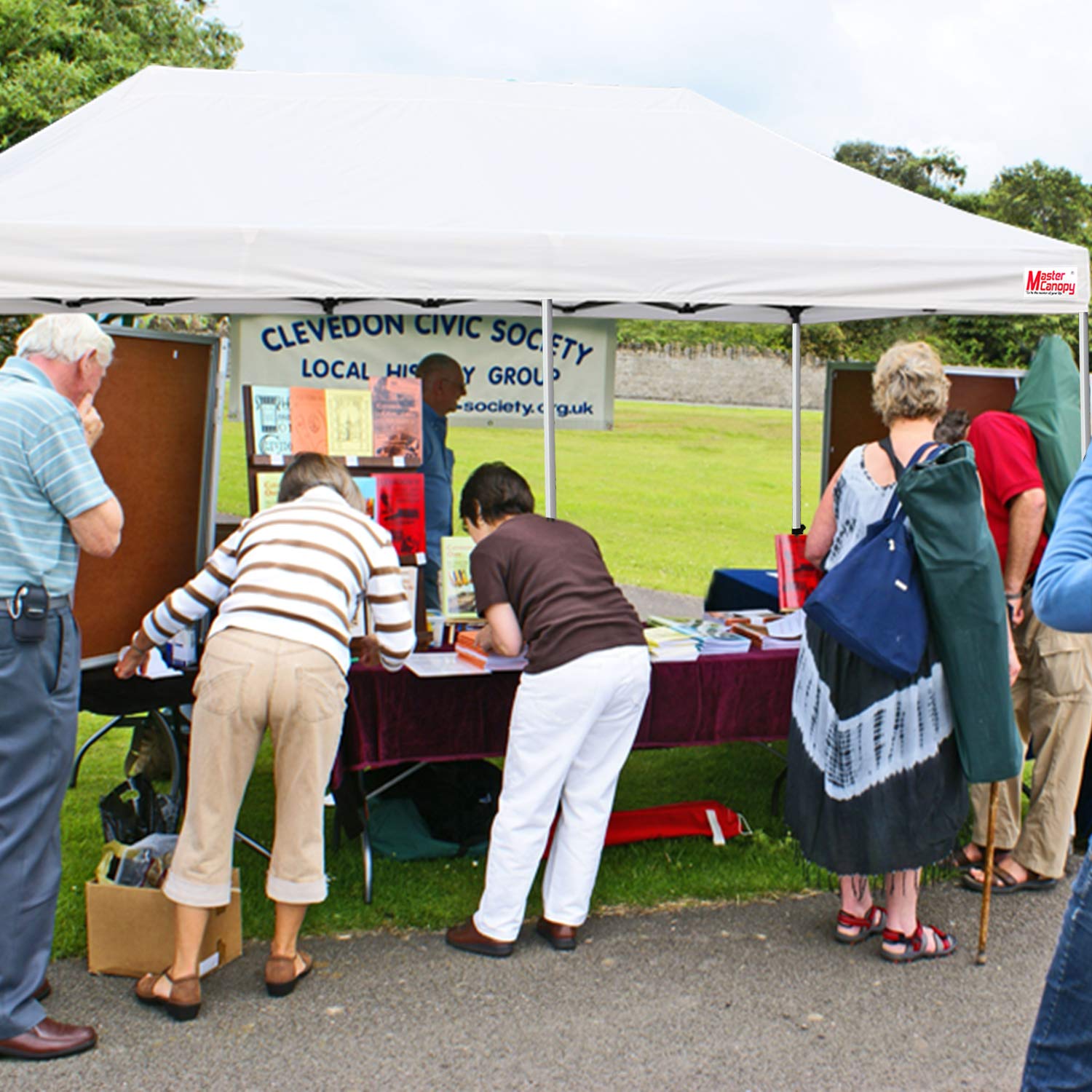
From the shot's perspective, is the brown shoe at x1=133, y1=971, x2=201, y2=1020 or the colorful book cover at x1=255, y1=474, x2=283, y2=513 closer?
the brown shoe at x1=133, y1=971, x2=201, y2=1020

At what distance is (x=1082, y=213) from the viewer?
42719mm

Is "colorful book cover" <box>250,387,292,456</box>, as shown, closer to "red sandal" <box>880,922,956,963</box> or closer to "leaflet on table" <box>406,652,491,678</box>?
"leaflet on table" <box>406,652,491,678</box>

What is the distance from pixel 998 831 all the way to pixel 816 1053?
5.01 ft

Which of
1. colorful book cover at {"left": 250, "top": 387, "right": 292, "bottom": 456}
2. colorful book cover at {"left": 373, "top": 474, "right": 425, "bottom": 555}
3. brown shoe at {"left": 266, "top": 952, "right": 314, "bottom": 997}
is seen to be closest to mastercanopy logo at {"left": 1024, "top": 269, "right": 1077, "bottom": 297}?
colorful book cover at {"left": 373, "top": 474, "right": 425, "bottom": 555}

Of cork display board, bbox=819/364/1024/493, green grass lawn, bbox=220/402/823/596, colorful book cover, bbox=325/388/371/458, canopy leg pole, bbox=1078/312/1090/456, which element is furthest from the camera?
green grass lawn, bbox=220/402/823/596

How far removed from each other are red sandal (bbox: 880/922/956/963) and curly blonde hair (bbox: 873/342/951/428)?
5.35ft

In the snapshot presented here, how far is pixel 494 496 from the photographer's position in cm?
358

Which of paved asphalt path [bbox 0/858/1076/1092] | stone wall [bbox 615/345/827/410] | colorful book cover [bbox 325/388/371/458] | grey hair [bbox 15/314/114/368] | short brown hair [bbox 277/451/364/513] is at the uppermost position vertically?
stone wall [bbox 615/345/827/410]

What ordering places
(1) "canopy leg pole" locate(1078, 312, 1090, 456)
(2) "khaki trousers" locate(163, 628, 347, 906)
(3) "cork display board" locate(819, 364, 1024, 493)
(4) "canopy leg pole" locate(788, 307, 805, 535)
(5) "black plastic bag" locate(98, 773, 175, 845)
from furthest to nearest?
1. (4) "canopy leg pole" locate(788, 307, 805, 535)
2. (3) "cork display board" locate(819, 364, 1024, 493)
3. (1) "canopy leg pole" locate(1078, 312, 1090, 456)
4. (5) "black plastic bag" locate(98, 773, 175, 845)
5. (2) "khaki trousers" locate(163, 628, 347, 906)

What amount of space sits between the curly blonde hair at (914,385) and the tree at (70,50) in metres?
17.3

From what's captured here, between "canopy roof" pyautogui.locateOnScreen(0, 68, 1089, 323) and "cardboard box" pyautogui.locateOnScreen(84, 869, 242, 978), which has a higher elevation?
"canopy roof" pyautogui.locateOnScreen(0, 68, 1089, 323)

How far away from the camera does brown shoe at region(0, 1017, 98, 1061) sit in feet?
9.43

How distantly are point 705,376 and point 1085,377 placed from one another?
116ft

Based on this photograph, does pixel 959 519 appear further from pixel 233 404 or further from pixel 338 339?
pixel 338 339
